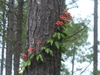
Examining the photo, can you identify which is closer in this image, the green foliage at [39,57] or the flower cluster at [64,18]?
the green foliage at [39,57]

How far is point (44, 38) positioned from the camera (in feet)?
9.31

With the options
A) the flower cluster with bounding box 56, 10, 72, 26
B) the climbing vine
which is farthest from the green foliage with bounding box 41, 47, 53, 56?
the flower cluster with bounding box 56, 10, 72, 26

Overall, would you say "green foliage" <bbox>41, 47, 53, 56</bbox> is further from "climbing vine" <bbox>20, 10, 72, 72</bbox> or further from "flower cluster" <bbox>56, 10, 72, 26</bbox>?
"flower cluster" <bbox>56, 10, 72, 26</bbox>

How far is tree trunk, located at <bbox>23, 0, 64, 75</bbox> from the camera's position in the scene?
9.18 feet

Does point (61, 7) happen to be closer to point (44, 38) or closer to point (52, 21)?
point (52, 21)

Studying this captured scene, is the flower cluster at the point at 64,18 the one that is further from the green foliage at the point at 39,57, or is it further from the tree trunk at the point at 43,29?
the green foliage at the point at 39,57

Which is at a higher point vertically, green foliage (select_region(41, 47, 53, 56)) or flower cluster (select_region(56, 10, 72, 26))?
flower cluster (select_region(56, 10, 72, 26))

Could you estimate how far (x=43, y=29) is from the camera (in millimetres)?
2850

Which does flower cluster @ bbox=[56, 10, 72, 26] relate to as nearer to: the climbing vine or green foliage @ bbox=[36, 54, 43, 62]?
the climbing vine

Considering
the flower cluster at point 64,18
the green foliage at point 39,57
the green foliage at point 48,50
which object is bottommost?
the green foliage at point 39,57

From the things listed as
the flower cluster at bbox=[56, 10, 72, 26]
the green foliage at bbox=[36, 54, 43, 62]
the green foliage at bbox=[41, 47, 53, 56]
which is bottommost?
the green foliage at bbox=[36, 54, 43, 62]

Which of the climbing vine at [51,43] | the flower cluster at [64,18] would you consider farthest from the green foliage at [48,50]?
the flower cluster at [64,18]

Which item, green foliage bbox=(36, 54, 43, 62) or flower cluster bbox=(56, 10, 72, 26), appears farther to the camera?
flower cluster bbox=(56, 10, 72, 26)

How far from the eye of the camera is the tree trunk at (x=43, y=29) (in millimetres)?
2799
